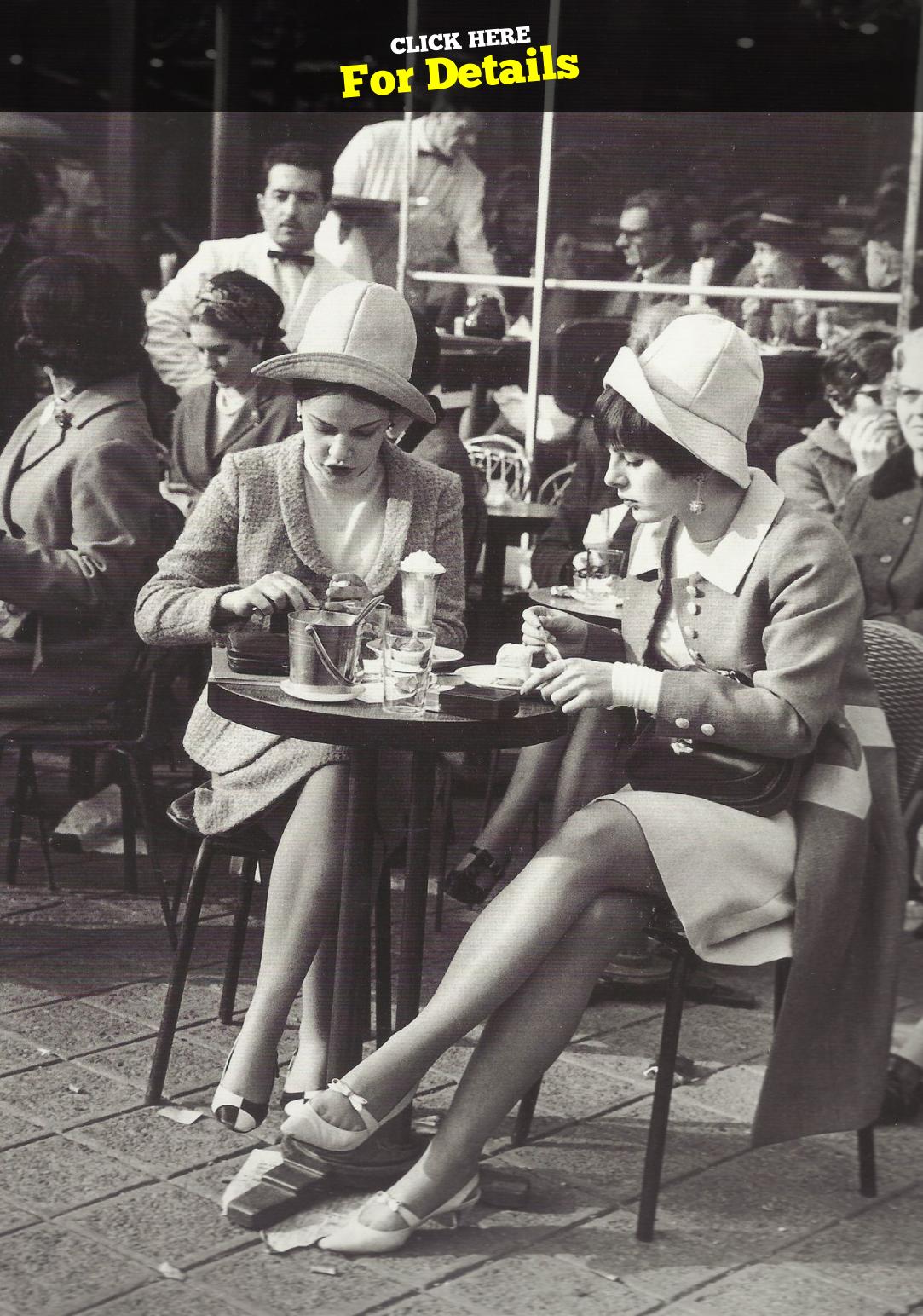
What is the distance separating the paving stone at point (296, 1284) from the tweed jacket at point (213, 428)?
9.59 feet

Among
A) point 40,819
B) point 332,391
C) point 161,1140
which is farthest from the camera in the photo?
point 40,819

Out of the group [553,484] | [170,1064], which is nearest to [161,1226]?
[170,1064]

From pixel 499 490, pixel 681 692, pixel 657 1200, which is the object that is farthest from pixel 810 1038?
pixel 499 490

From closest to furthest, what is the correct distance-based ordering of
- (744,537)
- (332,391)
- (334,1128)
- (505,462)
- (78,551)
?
(334,1128), (744,537), (332,391), (78,551), (505,462)

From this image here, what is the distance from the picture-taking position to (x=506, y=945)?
9.12 feet

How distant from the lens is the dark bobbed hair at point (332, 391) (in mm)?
3215

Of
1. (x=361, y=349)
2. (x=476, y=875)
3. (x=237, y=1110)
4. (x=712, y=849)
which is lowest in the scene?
(x=237, y=1110)

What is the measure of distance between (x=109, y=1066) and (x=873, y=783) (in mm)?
1630

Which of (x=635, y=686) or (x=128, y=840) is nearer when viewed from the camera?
(x=635, y=686)

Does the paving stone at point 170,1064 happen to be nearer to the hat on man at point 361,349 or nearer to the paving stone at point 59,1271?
the paving stone at point 59,1271

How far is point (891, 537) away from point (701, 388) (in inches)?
81.2

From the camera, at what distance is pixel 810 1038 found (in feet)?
9.62

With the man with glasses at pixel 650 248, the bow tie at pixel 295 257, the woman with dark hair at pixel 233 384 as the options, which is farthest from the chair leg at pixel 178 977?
the man with glasses at pixel 650 248

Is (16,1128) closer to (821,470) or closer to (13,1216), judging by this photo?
(13,1216)
